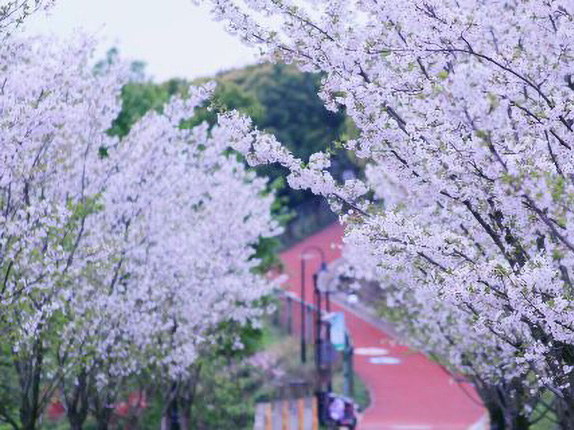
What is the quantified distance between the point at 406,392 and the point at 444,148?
3178 cm

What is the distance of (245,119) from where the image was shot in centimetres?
717

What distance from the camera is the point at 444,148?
21.1 feet

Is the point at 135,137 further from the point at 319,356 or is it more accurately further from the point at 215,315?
the point at 319,356

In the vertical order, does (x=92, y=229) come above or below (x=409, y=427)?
below

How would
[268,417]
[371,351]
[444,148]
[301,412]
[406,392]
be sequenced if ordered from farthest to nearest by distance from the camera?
1. [371,351]
2. [406,392]
3. [301,412]
4. [268,417]
5. [444,148]

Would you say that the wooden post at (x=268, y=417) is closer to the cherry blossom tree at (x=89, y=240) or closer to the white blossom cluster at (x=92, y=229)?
the cherry blossom tree at (x=89, y=240)

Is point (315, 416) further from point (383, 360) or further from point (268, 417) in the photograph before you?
point (383, 360)

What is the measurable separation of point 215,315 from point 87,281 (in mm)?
4798

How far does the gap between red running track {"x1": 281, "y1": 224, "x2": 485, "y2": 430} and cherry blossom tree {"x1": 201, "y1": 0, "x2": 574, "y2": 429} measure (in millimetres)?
19365

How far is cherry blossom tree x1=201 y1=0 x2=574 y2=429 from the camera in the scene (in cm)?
623

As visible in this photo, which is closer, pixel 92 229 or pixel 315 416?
pixel 92 229

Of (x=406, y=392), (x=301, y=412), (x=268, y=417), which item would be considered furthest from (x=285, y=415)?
(x=406, y=392)

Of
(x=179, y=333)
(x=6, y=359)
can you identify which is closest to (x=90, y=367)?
(x=179, y=333)

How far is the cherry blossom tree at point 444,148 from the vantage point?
6230 mm
